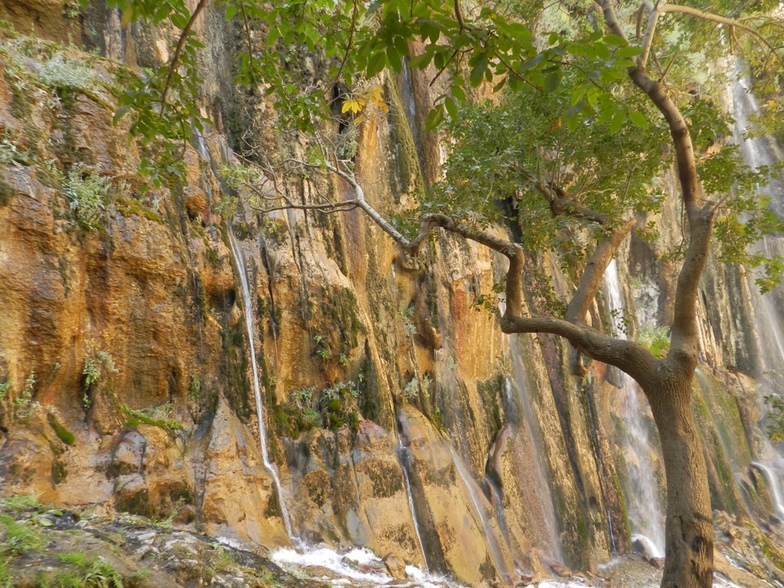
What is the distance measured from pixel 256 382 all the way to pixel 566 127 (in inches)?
223

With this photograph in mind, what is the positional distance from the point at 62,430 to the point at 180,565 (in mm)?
3098

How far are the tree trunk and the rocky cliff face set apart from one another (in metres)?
2.59

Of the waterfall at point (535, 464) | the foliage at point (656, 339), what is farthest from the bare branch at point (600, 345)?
the foliage at point (656, 339)

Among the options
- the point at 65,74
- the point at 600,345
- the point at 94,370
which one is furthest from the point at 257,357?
the point at 600,345

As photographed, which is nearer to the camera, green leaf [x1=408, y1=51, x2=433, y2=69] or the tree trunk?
green leaf [x1=408, y1=51, x2=433, y2=69]

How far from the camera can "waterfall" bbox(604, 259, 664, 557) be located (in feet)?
47.7

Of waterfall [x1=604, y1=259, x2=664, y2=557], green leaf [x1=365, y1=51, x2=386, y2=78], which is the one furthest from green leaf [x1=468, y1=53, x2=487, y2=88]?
waterfall [x1=604, y1=259, x2=664, y2=557]

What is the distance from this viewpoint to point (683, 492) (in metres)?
4.87

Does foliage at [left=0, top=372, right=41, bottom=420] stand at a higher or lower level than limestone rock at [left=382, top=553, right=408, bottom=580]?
higher

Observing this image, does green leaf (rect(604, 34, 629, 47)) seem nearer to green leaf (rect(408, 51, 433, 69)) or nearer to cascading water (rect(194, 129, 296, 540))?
green leaf (rect(408, 51, 433, 69))

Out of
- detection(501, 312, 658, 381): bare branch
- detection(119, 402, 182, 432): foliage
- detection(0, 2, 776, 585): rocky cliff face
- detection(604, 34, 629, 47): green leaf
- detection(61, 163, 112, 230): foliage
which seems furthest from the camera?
detection(119, 402, 182, 432): foliage

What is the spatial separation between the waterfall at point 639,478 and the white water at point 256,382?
9.65m

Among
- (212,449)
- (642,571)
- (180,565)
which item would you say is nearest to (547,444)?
(642,571)

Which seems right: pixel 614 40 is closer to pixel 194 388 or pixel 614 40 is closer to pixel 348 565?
pixel 194 388
